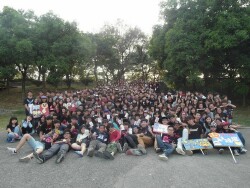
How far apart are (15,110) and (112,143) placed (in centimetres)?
1553

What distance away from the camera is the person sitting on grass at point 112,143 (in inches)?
328

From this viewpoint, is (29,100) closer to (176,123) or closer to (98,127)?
(98,127)

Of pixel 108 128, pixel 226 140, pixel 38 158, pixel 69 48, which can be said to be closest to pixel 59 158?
pixel 38 158

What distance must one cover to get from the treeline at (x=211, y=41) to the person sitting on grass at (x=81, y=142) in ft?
36.7

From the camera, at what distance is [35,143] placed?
28.6 ft

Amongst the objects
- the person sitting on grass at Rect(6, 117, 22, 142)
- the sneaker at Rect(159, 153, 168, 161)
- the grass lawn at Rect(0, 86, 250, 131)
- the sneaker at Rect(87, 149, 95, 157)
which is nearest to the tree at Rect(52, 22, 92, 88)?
the grass lawn at Rect(0, 86, 250, 131)

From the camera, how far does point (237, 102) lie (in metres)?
22.2

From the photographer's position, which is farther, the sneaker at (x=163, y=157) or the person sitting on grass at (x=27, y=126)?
the person sitting on grass at (x=27, y=126)

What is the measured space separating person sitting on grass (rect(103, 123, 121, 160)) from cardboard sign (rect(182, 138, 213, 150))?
250 cm

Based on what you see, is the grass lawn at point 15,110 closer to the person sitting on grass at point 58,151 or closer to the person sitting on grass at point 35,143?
the person sitting on grass at point 35,143

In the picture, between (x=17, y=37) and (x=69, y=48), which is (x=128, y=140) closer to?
(x=69, y=48)

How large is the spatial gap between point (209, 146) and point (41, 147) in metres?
5.87

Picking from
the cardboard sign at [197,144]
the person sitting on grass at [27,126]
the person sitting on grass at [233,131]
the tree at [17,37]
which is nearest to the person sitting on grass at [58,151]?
the person sitting on grass at [27,126]

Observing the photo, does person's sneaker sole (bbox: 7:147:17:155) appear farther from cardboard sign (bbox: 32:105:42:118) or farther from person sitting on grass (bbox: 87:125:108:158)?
A: cardboard sign (bbox: 32:105:42:118)
